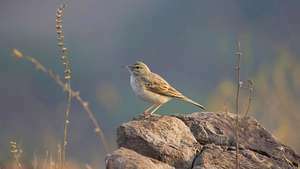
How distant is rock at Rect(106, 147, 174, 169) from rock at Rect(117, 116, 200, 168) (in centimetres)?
16

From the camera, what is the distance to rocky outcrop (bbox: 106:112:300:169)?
6.36 metres

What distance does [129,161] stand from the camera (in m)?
6.00

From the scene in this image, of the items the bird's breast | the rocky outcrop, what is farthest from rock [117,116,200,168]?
the bird's breast

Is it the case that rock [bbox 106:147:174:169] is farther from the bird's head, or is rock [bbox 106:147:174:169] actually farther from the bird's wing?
the bird's head

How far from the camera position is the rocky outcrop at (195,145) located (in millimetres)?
6363

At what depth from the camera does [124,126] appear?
676 cm

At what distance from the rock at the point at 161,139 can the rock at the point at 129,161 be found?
0.51 ft

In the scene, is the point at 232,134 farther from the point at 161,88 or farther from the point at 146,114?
the point at 161,88

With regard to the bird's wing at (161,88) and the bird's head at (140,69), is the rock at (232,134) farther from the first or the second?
the bird's head at (140,69)

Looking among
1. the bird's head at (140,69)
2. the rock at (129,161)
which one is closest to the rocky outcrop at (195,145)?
the rock at (129,161)

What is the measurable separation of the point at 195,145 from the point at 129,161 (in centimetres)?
104

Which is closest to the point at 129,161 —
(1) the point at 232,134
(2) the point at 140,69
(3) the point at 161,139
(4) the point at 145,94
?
(3) the point at 161,139

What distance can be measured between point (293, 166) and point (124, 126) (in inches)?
68.0

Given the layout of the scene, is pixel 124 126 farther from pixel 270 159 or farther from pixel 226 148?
pixel 270 159
